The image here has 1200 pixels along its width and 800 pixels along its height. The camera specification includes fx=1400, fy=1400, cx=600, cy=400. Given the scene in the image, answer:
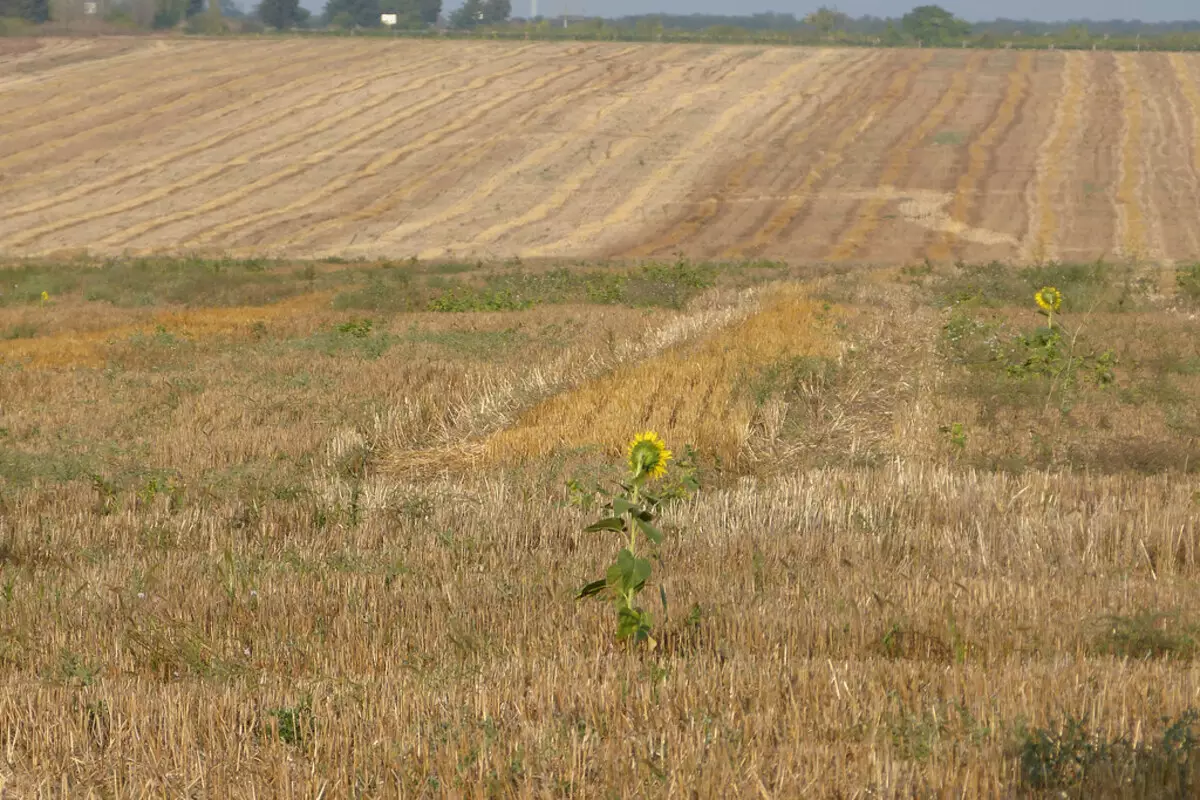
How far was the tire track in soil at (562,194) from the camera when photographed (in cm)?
4122

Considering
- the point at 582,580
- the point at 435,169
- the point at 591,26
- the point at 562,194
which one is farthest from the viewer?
the point at 591,26

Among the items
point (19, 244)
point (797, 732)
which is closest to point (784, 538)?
point (797, 732)

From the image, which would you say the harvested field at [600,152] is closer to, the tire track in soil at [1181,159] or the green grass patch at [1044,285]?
the tire track in soil at [1181,159]

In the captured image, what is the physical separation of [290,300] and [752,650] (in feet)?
70.8

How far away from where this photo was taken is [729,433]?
10227 millimetres

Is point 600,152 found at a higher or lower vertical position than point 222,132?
lower

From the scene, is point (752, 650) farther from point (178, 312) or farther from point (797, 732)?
point (178, 312)

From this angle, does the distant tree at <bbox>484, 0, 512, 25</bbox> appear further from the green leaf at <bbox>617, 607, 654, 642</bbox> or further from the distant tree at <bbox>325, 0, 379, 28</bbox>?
the green leaf at <bbox>617, 607, 654, 642</bbox>

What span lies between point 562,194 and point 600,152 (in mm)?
4898

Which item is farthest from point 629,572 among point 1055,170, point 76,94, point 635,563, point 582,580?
point 76,94

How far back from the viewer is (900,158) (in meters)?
49.1

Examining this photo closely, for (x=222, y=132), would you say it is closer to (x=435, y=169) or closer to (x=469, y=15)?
(x=435, y=169)

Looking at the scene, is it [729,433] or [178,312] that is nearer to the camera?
[729,433]

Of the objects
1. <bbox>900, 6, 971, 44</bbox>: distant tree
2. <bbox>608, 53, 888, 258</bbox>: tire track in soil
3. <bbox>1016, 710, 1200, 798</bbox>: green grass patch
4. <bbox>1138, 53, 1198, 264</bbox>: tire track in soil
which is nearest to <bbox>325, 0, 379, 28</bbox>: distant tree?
<bbox>900, 6, 971, 44</bbox>: distant tree
